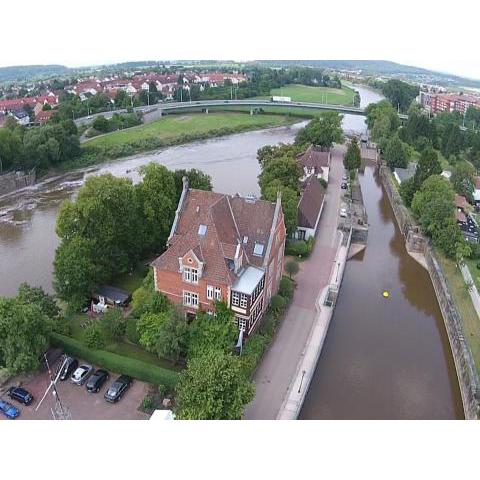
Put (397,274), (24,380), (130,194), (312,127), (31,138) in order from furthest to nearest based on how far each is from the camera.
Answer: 1. (312,127)
2. (31,138)
3. (397,274)
4. (130,194)
5. (24,380)

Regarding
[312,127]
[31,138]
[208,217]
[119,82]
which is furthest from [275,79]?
[208,217]

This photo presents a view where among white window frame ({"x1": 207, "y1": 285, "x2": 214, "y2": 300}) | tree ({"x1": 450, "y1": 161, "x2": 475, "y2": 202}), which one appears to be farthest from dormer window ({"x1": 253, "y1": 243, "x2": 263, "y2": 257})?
tree ({"x1": 450, "y1": 161, "x2": 475, "y2": 202})

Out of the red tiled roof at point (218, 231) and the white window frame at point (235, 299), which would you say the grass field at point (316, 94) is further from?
the white window frame at point (235, 299)

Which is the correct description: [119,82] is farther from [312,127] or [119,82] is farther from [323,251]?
[323,251]

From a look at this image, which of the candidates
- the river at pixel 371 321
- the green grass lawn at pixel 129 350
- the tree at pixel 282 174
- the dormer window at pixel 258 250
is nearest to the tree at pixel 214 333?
the green grass lawn at pixel 129 350

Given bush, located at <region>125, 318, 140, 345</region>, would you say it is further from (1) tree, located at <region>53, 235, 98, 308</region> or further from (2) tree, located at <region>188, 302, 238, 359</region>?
(1) tree, located at <region>53, 235, 98, 308</region>

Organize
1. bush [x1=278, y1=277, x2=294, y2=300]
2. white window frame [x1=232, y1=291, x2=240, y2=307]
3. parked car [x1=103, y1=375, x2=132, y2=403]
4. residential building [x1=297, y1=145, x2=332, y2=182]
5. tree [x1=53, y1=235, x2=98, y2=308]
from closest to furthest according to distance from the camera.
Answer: parked car [x1=103, y1=375, x2=132, y2=403] < white window frame [x1=232, y1=291, x2=240, y2=307] < tree [x1=53, y1=235, x2=98, y2=308] < bush [x1=278, y1=277, x2=294, y2=300] < residential building [x1=297, y1=145, x2=332, y2=182]

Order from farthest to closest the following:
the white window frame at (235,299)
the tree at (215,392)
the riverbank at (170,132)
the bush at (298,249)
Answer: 1. the riverbank at (170,132)
2. the bush at (298,249)
3. the white window frame at (235,299)
4. the tree at (215,392)
